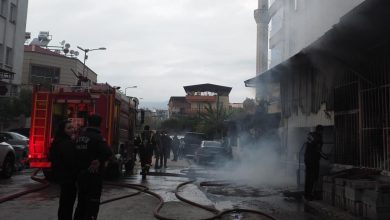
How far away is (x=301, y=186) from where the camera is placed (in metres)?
11.2

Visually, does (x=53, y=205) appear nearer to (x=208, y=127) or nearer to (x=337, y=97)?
(x=337, y=97)

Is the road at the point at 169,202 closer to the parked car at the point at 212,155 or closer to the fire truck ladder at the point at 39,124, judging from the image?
the fire truck ladder at the point at 39,124

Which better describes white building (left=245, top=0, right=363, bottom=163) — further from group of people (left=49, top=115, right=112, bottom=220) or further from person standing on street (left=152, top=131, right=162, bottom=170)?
group of people (left=49, top=115, right=112, bottom=220)

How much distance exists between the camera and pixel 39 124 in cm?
1217

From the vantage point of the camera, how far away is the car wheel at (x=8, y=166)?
12.8 meters

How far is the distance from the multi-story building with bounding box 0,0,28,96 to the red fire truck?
1595cm

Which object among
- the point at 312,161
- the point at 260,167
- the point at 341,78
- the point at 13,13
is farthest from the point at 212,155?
the point at 13,13

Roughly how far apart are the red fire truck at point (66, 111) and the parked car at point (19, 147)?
318 centimetres

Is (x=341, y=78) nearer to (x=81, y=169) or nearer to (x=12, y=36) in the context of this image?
(x=81, y=169)

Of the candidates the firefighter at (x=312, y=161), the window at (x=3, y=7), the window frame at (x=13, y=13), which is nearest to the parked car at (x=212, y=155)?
the firefighter at (x=312, y=161)

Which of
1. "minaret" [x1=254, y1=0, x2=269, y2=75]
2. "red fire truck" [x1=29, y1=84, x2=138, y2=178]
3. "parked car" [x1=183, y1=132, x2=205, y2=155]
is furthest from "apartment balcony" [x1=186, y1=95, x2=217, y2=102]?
"red fire truck" [x1=29, y1=84, x2=138, y2=178]

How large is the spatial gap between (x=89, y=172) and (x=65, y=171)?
0.32 m

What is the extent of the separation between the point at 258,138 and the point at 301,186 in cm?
828

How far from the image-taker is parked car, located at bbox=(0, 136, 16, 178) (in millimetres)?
12547
